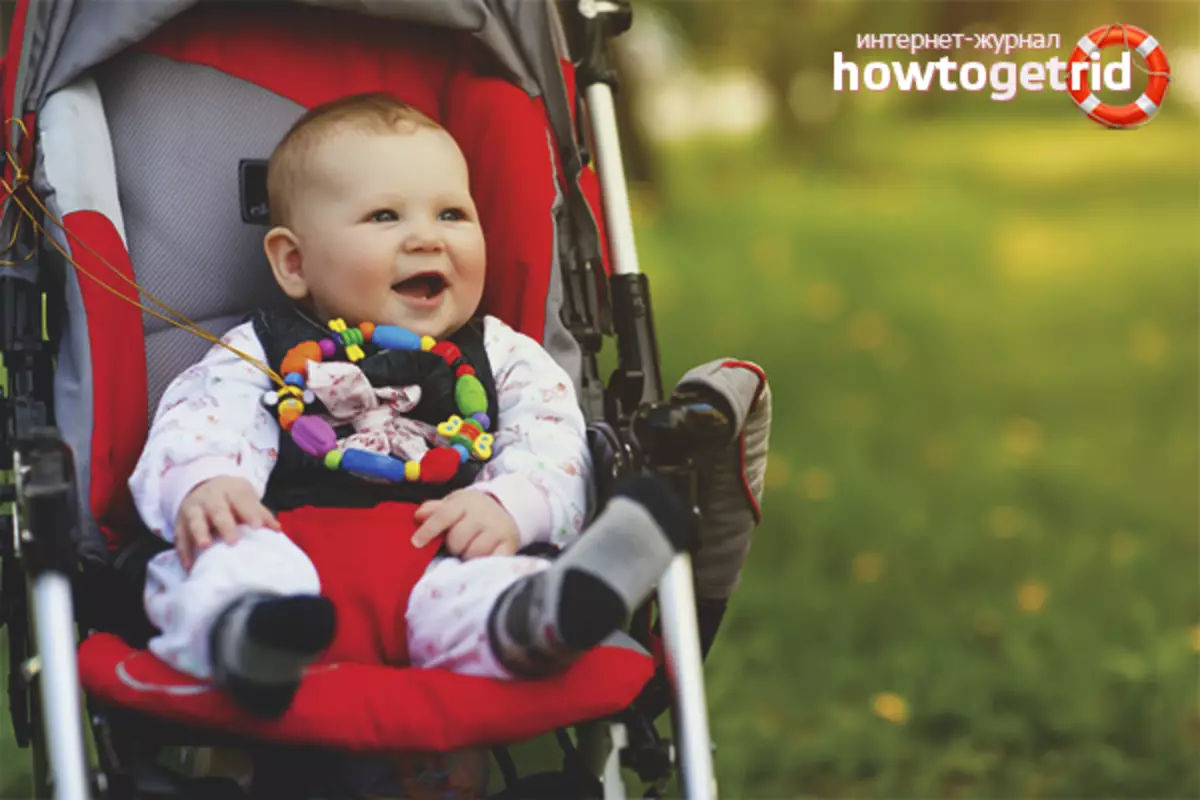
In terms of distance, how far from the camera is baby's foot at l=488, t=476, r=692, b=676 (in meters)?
1.65

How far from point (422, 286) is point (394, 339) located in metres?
0.11

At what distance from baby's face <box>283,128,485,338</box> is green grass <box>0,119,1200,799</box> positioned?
1347 millimetres

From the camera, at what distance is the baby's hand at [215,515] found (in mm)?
1865

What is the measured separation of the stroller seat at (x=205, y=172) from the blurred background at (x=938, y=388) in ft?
4.37

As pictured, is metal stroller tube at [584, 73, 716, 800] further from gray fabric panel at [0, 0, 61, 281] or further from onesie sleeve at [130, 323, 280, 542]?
gray fabric panel at [0, 0, 61, 281]

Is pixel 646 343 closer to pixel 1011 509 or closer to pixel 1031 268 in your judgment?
pixel 1011 509

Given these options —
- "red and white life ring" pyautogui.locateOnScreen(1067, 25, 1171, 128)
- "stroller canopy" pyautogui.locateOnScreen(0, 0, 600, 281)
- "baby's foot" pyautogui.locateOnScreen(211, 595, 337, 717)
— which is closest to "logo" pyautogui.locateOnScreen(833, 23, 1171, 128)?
"red and white life ring" pyautogui.locateOnScreen(1067, 25, 1171, 128)

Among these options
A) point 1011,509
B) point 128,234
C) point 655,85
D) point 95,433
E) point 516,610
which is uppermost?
point 655,85

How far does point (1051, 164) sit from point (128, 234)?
7.10m

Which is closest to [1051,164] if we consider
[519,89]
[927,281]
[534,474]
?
[927,281]

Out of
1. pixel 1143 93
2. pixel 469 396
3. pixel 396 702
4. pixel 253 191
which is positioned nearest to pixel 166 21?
pixel 253 191

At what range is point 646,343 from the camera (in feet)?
7.85

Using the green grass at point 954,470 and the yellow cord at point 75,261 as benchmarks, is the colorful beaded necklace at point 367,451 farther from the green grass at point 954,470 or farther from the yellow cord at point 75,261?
the green grass at point 954,470

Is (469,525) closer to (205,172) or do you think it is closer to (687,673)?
(687,673)
